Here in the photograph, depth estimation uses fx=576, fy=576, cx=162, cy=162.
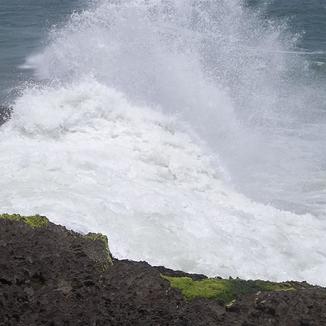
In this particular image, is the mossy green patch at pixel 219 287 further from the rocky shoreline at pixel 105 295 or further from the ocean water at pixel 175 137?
the ocean water at pixel 175 137

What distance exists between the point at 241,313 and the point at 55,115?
11.6 m

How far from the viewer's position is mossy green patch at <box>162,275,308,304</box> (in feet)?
22.2

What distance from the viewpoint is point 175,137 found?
17.4 m

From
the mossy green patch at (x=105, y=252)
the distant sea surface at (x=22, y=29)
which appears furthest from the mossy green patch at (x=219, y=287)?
the distant sea surface at (x=22, y=29)

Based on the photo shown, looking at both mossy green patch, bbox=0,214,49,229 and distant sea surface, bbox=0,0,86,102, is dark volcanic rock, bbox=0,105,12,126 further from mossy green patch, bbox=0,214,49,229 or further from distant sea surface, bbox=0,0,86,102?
mossy green patch, bbox=0,214,49,229

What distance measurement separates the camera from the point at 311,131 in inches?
893

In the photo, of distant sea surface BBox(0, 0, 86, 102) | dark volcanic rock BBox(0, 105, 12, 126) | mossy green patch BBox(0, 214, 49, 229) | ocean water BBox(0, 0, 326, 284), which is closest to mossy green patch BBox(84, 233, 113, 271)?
mossy green patch BBox(0, 214, 49, 229)

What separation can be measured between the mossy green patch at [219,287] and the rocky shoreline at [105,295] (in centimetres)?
1

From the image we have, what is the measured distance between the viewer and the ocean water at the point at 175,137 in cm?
1123

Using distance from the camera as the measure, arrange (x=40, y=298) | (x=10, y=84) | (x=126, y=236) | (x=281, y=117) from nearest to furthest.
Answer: (x=40, y=298), (x=126, y=236), (x=281, y=117), (x=10, y=84)

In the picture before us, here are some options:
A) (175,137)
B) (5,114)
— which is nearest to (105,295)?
(175,137)

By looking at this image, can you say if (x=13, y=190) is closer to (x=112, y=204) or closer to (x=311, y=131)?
(x=112, y=204)

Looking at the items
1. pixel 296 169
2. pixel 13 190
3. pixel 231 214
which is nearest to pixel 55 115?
pixel 13 190

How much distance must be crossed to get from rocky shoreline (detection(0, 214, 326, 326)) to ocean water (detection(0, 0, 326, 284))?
343cm
